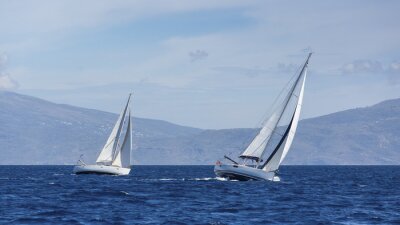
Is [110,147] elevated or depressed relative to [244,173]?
elevated

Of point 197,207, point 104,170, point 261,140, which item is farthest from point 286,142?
point 104,170

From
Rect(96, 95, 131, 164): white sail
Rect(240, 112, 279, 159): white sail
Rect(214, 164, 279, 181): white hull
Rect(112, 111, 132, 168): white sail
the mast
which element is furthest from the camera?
Rect(96, 95, 131, 164): white sail

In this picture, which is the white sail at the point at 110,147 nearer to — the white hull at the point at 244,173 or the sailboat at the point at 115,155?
the sailboat at the point at 115,155

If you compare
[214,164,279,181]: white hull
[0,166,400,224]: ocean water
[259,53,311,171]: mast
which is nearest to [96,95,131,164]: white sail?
[214,164,279,181]: white hull

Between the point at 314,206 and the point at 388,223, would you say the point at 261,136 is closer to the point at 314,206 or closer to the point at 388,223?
the point at 314,206

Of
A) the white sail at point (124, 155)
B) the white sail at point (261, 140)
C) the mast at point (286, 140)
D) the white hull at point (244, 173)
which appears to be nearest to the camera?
the mast at point (286, 140)

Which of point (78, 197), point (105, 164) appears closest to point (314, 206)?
point (78, 197)

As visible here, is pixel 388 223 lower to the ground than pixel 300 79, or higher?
lower

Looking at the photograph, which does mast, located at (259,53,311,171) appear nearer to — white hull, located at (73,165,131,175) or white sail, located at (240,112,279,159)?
white sail, located at (240,112,279,159)

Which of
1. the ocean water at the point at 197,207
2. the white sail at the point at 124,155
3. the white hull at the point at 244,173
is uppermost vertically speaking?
the white sail at the point at 124,155

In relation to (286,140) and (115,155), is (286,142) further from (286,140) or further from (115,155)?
(115,155)

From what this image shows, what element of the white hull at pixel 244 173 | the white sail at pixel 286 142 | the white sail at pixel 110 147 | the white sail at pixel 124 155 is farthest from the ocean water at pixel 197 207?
the white sail at pixel 110 147

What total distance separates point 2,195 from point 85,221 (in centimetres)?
2860

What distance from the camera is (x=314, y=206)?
73750mm
